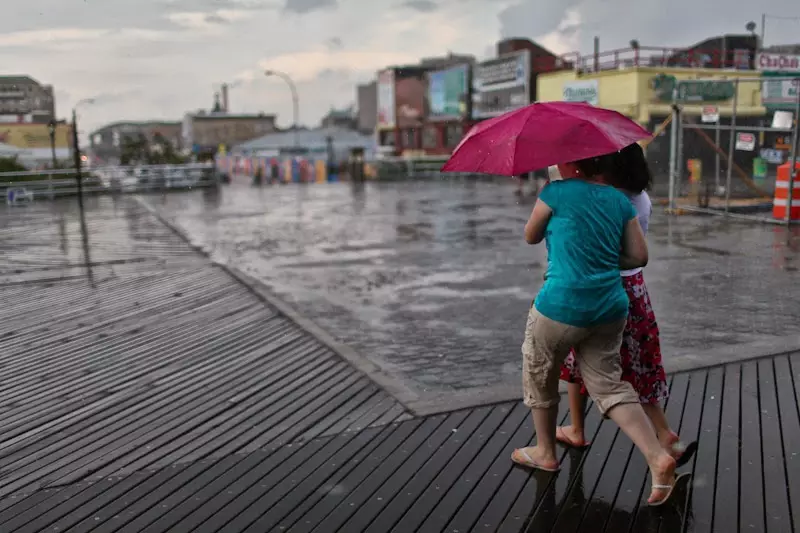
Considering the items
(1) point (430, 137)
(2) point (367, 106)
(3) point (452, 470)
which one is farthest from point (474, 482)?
(2) point (367, 106)

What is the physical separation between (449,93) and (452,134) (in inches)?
98.3

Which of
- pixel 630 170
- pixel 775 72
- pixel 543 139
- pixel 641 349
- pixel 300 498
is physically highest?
pixel 775 72

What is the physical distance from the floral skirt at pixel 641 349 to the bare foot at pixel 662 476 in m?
0.46

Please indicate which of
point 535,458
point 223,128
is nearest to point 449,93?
point 535,458

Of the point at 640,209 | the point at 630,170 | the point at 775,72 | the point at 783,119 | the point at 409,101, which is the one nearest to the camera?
the point at 630,170

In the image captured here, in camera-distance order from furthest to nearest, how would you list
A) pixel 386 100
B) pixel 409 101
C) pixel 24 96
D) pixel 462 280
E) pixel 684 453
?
pixel 386 100 < pixel 409 101 < pixel 24 96 < pixel 462 280 < pixel 684 453

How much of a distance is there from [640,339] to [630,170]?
0.87 meters

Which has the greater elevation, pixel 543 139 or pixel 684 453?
pixel 543 139

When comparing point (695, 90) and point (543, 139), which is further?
point (695, 90)

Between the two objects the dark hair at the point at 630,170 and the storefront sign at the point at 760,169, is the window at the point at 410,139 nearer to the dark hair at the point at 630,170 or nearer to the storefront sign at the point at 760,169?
the storefront sign at the point at 760,169

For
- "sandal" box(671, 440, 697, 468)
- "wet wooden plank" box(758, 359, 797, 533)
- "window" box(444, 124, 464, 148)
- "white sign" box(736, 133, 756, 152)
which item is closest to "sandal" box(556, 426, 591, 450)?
"sandal" box(671, 440, 697, 468)

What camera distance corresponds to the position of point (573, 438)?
4703 mm

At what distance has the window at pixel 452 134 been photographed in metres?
48.0

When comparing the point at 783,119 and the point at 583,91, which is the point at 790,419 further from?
the point at 583,91
